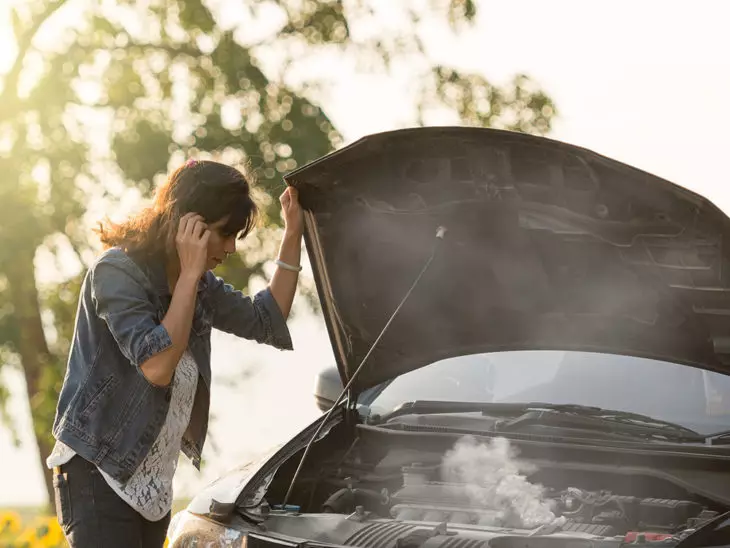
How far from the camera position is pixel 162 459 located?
3252 millimetres

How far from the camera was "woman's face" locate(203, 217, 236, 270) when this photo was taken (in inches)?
124

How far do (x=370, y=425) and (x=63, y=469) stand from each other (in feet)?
3.87

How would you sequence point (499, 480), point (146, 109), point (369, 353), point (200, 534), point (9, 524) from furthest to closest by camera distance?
1. point (146, 109)
2. point (9, 524)
3. point (369, 353)
4. point (499, 480)
5. point (200, 534)

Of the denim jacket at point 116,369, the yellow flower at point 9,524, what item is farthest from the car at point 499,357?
the yellow flower at point 9,524

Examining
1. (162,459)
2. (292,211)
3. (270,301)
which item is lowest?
(162,459)

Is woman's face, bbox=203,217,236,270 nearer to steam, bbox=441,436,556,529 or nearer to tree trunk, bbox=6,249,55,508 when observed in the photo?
steam, bbox=441,436,556,529

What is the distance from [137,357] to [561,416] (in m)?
1.52

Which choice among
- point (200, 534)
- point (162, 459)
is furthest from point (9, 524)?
point (162, 459)

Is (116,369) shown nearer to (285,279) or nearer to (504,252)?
(285,279)

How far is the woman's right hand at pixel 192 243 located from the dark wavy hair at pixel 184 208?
0.12 ft

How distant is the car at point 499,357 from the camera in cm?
316

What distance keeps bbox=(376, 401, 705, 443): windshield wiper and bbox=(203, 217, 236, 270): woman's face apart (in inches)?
41.2

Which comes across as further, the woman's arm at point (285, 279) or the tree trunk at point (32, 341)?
the tree trunk at point (32, 341)

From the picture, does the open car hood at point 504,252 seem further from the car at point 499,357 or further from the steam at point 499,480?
the steam at point 499,480
